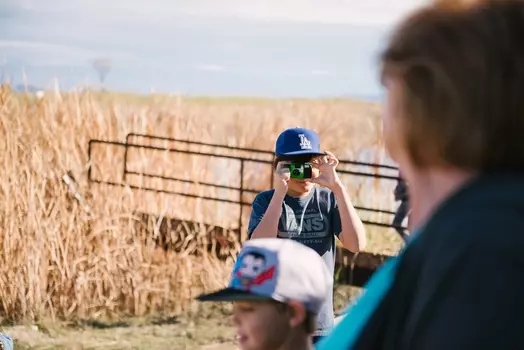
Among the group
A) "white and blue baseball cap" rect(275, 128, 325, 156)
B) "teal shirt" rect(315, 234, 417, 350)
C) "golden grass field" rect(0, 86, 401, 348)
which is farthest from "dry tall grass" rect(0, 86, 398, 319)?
"teal shirt" rect(315, 234, 417, 350)

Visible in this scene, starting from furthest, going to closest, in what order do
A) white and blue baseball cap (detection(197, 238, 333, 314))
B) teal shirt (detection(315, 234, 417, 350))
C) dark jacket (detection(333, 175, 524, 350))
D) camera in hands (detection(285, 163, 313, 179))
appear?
1. camera in hands (detection(285, 163, 313, 179))
2. white and blue baseball cap (detection(197, 238, 333, 314))
3. teal shirt (detection(315, 234, 417, 350))
4. dark jacket (detection(333, 175, 524, 350))

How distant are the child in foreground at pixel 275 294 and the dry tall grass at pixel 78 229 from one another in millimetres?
4838

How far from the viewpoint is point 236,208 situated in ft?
29.8

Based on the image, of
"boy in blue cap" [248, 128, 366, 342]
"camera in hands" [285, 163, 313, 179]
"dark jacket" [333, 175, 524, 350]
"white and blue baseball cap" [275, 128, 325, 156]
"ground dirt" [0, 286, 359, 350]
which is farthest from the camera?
"ground dirt" [0, 286, 359, 350]

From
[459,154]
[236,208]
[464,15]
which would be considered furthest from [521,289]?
[236,208]

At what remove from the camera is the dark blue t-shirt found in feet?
12.0

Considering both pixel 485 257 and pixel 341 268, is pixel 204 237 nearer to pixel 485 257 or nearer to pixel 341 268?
pixel 341 268

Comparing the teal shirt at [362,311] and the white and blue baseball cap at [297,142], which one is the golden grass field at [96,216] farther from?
the teal shirt at [362,311]

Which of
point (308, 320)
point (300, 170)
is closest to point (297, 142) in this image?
point (300, 170)

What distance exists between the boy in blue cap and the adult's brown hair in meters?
2.44

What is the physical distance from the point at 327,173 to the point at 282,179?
17cm

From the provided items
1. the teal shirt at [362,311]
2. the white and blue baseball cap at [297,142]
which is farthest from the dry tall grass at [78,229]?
the teal shirt at [362,311]

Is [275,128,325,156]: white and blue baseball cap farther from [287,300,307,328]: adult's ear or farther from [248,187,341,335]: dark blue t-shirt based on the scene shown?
[287,300,307,328]: adult's ear

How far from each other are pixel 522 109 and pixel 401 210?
6633 millimetres
